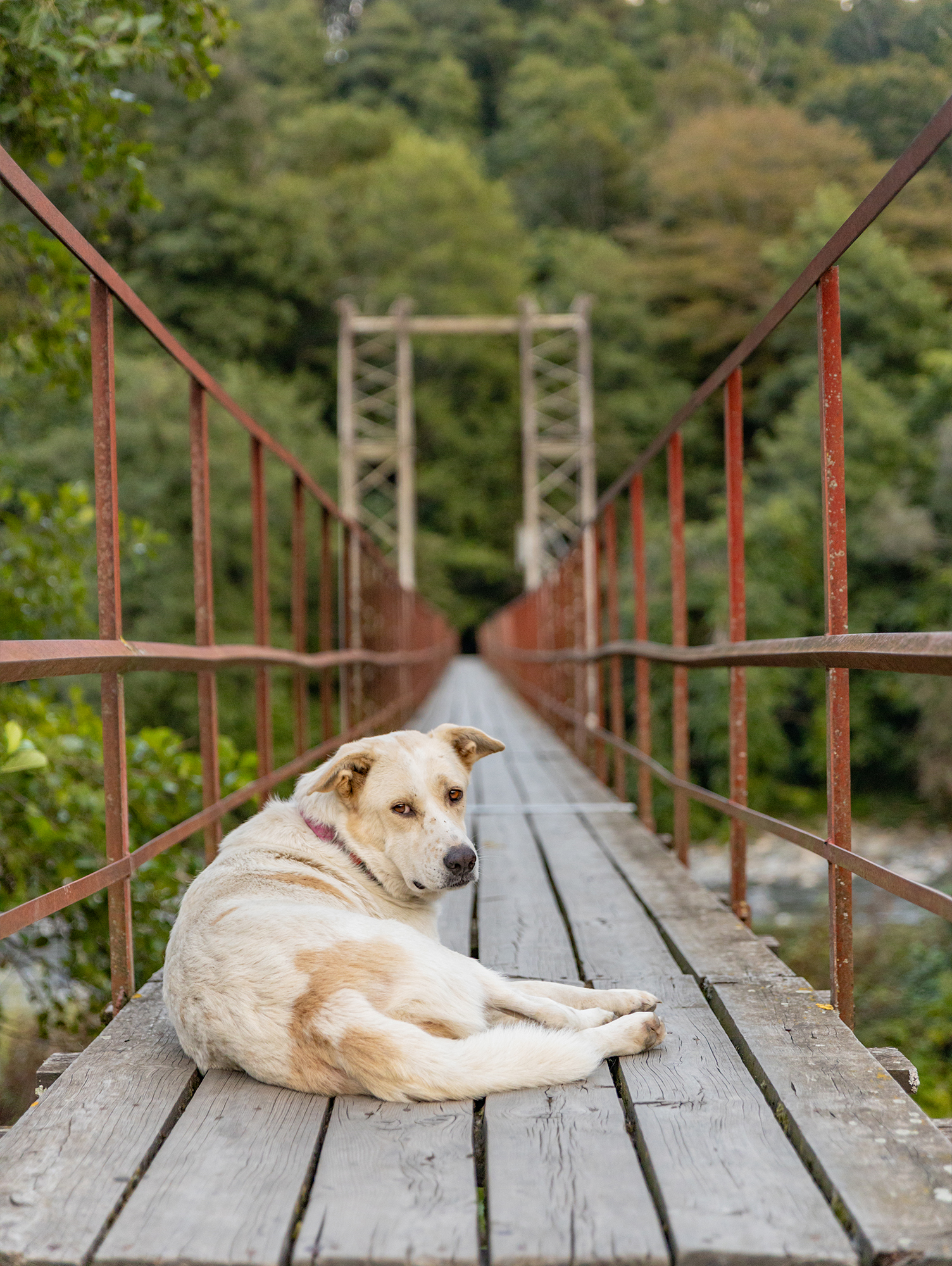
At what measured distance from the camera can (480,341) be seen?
4009cm

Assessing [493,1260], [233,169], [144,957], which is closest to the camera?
[493,1260]

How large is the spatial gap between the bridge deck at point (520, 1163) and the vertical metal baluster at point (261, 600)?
4.98 feet

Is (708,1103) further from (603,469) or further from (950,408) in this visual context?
(603,469)

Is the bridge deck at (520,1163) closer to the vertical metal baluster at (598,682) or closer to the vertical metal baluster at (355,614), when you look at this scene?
the vertical metal baluster at (355,614)

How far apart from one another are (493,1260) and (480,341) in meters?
40.5

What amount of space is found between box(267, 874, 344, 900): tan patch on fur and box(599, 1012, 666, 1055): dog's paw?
611 millimetres

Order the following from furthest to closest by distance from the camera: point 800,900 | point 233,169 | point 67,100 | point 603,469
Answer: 1. point 603,469
2. point 233,169
3. point 800,900
4. point 67,100

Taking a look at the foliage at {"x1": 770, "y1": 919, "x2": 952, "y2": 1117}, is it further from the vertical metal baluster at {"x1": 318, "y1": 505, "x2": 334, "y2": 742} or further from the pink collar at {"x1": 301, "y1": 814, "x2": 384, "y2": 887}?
the pink collar at {"x1": 301, "y1": 814, "x2": 384, "y2": 887}

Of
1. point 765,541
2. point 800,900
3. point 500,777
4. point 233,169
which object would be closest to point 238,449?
point 765,541

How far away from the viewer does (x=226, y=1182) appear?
60.8 inches

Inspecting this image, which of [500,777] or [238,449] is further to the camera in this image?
[238,449]

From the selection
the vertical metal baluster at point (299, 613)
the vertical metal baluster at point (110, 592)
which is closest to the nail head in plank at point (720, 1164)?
the vertical metal baluster at point (110, 592)

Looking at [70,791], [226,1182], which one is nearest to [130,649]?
[226,1182]

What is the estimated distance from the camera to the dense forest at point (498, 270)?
164 inches
